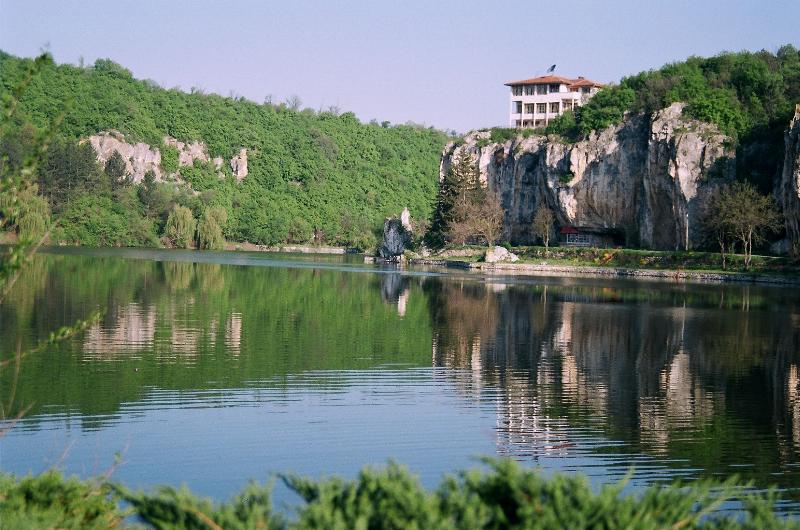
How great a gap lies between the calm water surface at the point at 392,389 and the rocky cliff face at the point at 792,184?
28767 mm

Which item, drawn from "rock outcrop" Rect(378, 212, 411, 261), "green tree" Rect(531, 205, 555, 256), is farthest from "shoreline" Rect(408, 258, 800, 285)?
"rock outcrop" Rect(378, 212, 411, 261)

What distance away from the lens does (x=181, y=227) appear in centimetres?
11806

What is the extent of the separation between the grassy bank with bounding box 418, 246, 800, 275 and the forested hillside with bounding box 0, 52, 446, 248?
1858 inches

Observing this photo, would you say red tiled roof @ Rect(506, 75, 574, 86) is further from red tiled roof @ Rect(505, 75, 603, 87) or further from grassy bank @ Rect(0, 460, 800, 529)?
grassy bank @ Rect(0, 460, 800, 529)

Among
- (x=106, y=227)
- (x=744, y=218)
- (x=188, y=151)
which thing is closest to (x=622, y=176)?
(x=744, y=218)

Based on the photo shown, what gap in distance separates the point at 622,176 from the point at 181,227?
5451 centimetres

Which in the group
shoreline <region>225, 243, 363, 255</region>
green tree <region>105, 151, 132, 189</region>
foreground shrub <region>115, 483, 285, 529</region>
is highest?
green tree <region>105, 151, 132, 189</region>

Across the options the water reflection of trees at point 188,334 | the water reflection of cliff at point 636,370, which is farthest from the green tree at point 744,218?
the water reflection of trees at point 188,334

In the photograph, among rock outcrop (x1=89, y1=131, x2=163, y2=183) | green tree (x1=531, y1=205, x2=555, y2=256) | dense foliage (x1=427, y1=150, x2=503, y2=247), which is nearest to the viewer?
green tree (x1=531, y1=205, x2=555, y2=256)

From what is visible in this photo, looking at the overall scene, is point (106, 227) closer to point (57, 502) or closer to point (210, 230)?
point (210, 230)

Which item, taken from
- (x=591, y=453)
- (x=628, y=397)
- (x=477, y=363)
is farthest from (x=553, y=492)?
(x=477, y=363)

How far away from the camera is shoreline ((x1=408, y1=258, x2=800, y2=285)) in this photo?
63.8 metres

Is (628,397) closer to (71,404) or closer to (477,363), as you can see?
(477,363)

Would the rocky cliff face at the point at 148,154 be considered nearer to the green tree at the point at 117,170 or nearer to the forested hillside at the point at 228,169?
the forested hillside at the point at 228,169
